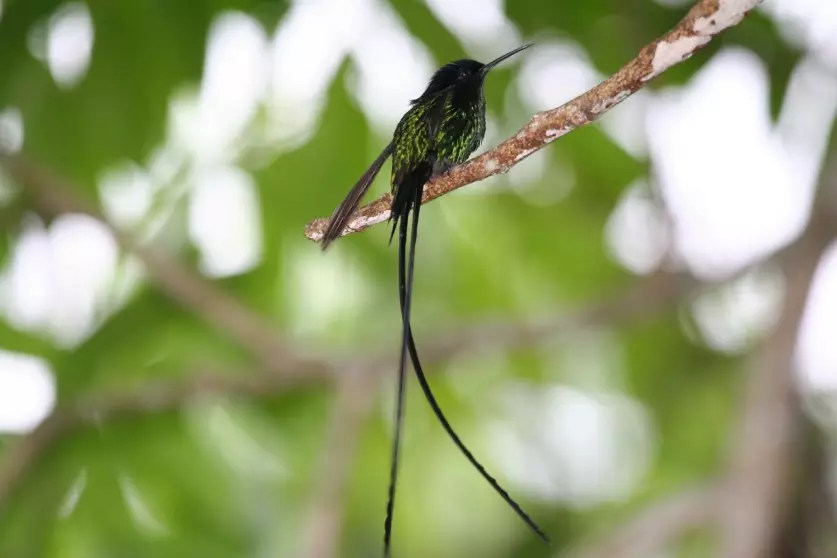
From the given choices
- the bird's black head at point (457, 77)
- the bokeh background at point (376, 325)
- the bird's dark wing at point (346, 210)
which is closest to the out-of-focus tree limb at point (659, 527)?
the bokeh background at point (376, 325)

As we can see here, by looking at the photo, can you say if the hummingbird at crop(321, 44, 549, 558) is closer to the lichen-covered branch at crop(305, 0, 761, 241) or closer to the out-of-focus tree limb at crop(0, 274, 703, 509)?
the lichen-covered branch at crop(305, 0, 761, 241)

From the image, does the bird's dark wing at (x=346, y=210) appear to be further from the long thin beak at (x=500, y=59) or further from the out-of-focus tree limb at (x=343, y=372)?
the out-of-focus tree limb at (x=343, y=372)

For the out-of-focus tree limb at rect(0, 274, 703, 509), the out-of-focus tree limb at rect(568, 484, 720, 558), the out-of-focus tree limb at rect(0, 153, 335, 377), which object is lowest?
the out-of-focus tree limb at rect(568, 484, 720, 558)

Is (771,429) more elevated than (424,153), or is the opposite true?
(424,153)

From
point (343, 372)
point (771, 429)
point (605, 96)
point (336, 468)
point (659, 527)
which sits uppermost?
point (605, 96)

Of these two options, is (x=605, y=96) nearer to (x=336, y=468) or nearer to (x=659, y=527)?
(x=659, y=527)

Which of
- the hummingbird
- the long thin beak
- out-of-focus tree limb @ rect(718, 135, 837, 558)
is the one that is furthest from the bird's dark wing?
out-of-focus tree limb @ rect(718, 135, 837, 558)

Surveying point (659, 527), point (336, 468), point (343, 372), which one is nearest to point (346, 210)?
point (659, 527)
